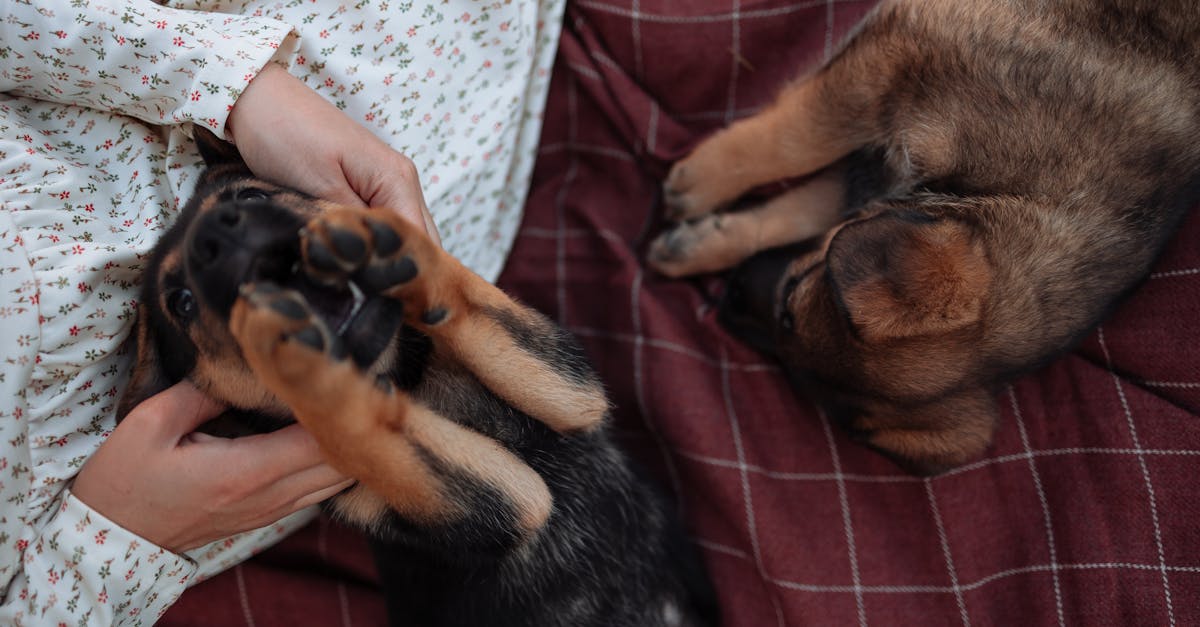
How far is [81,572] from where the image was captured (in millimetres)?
1944

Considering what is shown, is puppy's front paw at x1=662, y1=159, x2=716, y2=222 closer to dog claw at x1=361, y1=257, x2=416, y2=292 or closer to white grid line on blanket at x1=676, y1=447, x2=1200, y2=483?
white grid line on blanket at x1=676, y1=447, x2=1200, y2=483

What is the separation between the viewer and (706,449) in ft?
8.61

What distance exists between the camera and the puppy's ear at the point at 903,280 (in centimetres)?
196

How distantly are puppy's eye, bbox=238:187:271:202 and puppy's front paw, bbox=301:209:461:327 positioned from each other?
431mm

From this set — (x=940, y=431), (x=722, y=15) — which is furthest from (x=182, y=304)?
(x=940, y=431)

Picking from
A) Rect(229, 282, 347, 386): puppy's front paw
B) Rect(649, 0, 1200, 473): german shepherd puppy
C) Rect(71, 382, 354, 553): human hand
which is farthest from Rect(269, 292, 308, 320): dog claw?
Rect(649, 0, 1200, 473): german shepherd puppy

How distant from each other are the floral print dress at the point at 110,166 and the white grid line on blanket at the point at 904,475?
118cm

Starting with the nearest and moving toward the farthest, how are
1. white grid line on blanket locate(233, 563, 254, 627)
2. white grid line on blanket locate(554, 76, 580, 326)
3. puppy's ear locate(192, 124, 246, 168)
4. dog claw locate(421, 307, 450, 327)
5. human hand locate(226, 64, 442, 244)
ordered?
dog claw locate(421, 307, 450, 327) < human hand locate(226, 64, 442, 244) < puppy's ear locate(192, 124, 246, 168) < white grid line on blanket locate(233, 563, 254, 627) < white grid line on blanket locate(554, 76, 580, 326)

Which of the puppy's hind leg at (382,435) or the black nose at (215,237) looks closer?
the puppy's hind leg at (382,435)

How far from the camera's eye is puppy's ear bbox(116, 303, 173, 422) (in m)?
2.03

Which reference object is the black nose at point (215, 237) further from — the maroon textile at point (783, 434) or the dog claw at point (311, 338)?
the maroon textile at point (783, 434)

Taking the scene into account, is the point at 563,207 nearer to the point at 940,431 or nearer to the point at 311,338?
the point at 940,431

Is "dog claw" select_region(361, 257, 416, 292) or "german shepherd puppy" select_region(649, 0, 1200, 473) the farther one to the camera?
"german shepherd puppy" select_region(649, 0, 1200, 473)

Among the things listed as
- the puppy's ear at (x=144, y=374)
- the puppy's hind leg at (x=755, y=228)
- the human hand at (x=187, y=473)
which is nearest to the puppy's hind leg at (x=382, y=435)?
the human hand at (x=187, y=473)
